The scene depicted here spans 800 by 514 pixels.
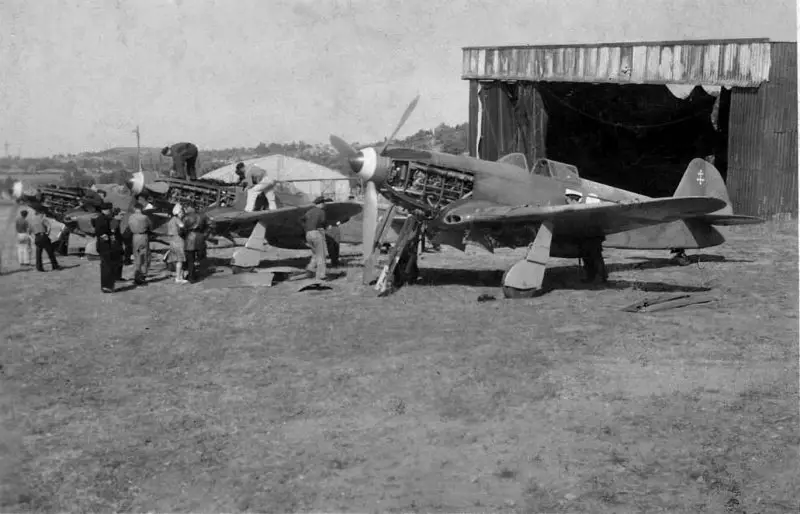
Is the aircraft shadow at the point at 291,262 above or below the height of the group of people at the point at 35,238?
below

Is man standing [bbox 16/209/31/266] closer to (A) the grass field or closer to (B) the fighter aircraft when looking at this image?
(B) the fighter aircraft

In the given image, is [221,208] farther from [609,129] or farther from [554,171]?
[609,129]

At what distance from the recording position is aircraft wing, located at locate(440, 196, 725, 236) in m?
12.1

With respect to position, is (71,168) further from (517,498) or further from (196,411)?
(517,498)

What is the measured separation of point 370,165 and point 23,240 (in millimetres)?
10309

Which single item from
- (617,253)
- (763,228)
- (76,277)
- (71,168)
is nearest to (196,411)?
(71,168)

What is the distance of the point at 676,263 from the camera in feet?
54.3

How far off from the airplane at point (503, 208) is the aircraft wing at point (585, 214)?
0.02 metres

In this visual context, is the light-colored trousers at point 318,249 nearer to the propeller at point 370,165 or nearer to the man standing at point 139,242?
the propeller at point 370,165

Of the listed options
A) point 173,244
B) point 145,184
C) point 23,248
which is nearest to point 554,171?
point 173,244

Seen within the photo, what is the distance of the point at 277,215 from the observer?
16.2m

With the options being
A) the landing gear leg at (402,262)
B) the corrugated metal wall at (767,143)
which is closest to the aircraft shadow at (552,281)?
the landing gear leg at (402,262)

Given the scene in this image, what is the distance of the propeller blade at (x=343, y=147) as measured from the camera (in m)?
13.6

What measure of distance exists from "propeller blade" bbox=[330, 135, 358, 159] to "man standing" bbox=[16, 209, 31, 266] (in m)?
8.64
